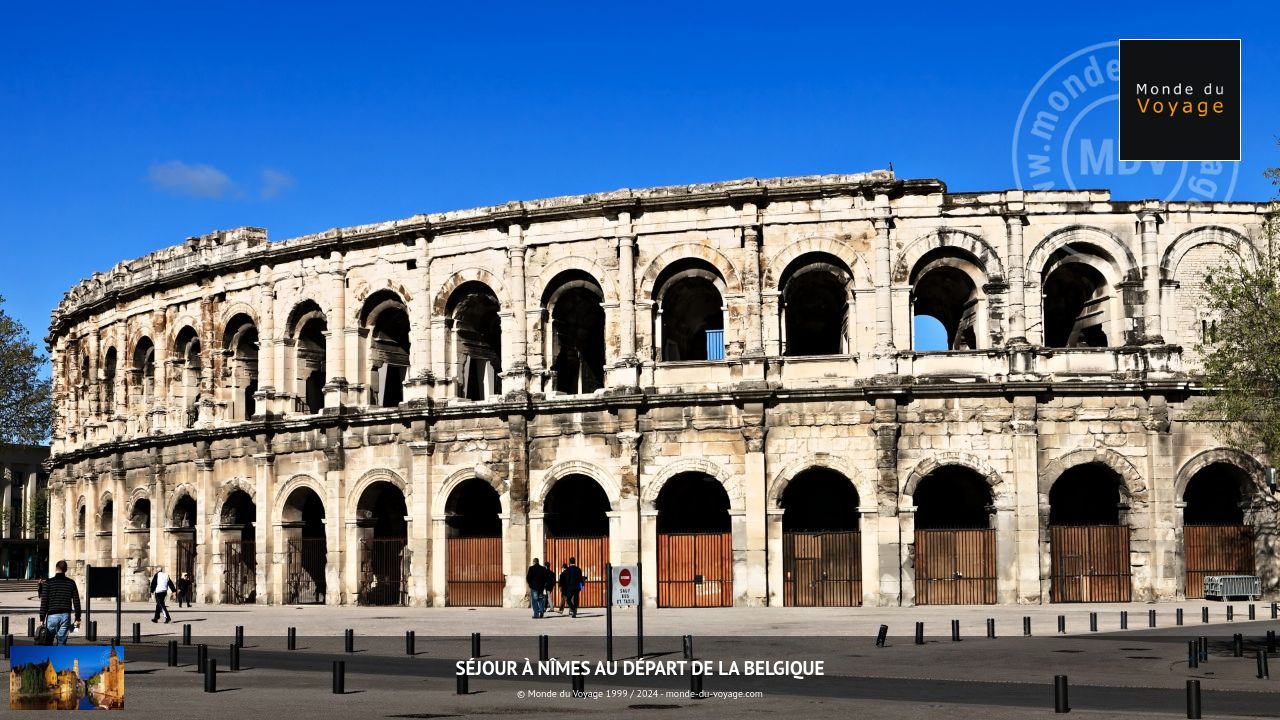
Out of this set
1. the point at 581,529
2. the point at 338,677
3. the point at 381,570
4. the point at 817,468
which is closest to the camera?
the point at 338,677

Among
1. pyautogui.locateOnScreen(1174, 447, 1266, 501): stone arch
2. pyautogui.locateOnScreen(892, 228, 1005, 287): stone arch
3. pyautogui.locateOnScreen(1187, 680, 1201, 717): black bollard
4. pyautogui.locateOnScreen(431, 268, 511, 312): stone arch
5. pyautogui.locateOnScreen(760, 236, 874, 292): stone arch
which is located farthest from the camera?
pyautogui.locateOnScreen(431, 268, 511, 312): stone arch

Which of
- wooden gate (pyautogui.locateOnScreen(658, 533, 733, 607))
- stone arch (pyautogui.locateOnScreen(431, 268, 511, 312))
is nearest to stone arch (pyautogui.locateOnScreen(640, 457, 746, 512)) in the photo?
wooden gate (pyautogui.locateOnScreen(658, 533, 733, 607))

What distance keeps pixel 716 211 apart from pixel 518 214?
4.82m

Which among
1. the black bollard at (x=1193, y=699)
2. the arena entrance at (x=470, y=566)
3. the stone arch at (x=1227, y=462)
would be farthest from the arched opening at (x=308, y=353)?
the black bollard at (x=1193, y=699)

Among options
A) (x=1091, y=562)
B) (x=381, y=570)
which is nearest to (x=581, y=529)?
(x=381, y=570)

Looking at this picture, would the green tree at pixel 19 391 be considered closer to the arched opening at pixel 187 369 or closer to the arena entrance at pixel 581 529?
the arched opening at pixel 187 369

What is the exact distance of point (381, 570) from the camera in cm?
3762

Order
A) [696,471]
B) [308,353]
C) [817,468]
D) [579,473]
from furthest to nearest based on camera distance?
[308,353] < [579,473] < [696,471] < [817,468]

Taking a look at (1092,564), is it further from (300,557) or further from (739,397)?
(300,557)

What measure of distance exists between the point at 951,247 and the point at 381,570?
1609cm

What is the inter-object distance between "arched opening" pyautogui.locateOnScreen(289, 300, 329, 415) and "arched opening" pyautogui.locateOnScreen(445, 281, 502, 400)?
13.2ft

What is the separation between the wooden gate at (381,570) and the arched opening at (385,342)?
12.1ft

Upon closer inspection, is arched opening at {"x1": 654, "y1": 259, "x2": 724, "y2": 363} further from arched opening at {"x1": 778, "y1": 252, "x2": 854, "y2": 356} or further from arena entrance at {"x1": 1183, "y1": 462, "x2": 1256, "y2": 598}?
arena entrance at {"x1": 1183, "y1": 462, "x2": 1256, "y2": 598}

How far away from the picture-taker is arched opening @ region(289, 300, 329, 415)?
Result: 3969 cm
